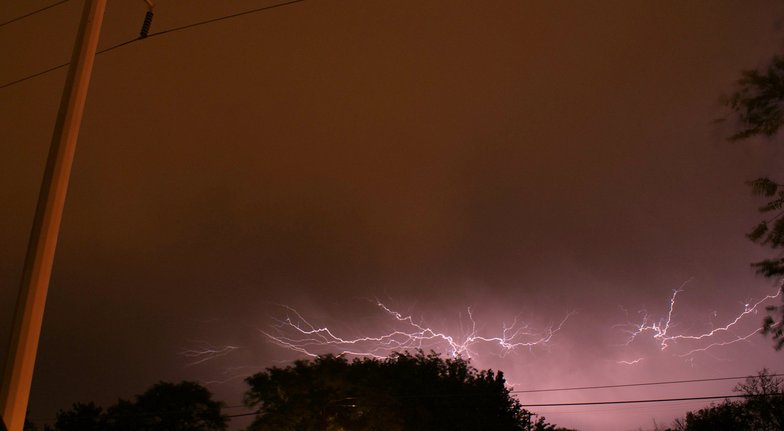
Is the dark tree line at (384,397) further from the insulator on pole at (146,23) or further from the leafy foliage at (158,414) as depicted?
the insulator on pole at (146,23)

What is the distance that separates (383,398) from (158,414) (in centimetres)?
2001

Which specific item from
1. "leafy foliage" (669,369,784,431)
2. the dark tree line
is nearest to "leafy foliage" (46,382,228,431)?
the dark tree line

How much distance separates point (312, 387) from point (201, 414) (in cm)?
1535

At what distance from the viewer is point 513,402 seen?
114 feet

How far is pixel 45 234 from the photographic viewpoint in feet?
17.1

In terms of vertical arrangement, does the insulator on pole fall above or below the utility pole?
above

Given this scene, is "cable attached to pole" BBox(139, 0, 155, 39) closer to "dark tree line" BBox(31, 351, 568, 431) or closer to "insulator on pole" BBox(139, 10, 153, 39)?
"insulator on pole" BBox(139, 10, 153, 39)

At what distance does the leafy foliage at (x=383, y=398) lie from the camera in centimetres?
3025

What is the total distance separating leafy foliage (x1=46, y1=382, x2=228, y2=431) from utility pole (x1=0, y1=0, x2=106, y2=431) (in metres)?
40.4

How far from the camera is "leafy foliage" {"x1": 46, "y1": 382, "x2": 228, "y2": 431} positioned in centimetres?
4109

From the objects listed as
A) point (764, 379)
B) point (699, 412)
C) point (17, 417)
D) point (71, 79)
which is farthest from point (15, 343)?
point (699, 412)

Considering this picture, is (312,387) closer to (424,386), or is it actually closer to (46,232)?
(424,386)

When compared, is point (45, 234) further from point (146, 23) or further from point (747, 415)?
point (747, 415)

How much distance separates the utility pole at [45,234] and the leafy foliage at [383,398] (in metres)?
25.9
